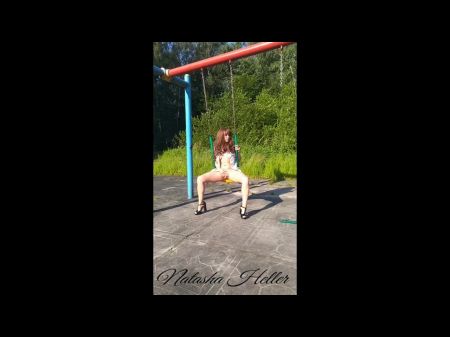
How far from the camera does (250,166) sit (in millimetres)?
6570

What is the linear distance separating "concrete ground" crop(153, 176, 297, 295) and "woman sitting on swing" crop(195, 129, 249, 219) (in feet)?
0.62


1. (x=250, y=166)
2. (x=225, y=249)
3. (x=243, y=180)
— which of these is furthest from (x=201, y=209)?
(x=250, y=166)

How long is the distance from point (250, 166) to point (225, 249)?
4542 millimetres

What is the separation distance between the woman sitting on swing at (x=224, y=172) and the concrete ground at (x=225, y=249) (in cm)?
19

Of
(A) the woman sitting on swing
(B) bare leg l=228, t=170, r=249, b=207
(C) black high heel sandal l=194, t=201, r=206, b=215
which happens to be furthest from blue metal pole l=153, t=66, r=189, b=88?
(C) black high heel sandal l=194, t=201, r=206, b=215

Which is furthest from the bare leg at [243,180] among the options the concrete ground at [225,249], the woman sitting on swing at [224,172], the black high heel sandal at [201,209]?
the black high heel sandal at [201,209]

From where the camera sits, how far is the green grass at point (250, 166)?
619 centimetres

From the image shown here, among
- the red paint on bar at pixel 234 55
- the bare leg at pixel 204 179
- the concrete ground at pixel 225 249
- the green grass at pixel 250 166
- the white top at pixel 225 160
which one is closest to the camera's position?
the concrete ground at pixel 225 249

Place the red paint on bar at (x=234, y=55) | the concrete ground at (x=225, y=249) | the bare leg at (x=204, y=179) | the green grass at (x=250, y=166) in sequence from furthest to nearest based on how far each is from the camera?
the green grass at (x=250, y=166) < the bare leg at (x=204, y=179) < the red paint on bar at (x=234, y=55) < the concrete ground at (x=225, y=249)

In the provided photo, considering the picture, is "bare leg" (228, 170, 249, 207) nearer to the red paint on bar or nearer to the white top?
the white top

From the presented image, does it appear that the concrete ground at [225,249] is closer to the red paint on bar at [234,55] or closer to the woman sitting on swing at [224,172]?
the woman sitting on swing at [224,172]

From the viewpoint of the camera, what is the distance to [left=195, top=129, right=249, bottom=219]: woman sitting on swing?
301 centimetres

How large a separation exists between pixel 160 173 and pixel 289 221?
5240 mm

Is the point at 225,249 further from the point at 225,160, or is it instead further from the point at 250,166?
the point at 250,166
